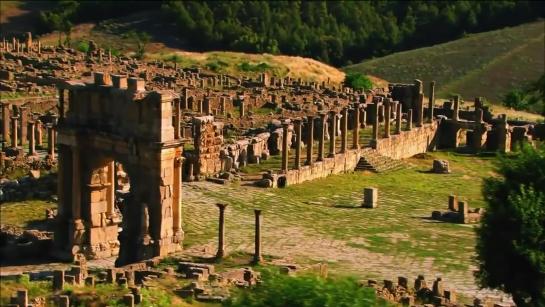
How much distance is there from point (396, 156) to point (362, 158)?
4.63 meters

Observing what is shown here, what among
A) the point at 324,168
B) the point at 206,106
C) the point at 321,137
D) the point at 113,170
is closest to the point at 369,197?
the point at 324,168

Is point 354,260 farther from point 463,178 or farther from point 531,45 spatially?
point 531,45

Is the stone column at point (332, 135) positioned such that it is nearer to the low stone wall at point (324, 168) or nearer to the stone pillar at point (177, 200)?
the low stone wall at point (324, 168)

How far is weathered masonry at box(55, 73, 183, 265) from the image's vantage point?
39125 millimetres

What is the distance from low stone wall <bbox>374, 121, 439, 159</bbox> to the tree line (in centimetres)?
5118

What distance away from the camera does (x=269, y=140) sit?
191ft

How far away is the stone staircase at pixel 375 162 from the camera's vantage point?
58747mm

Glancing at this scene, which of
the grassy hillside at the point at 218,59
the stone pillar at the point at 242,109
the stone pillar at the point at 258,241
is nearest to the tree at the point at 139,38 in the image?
the grassy hillside at the point at 218,59

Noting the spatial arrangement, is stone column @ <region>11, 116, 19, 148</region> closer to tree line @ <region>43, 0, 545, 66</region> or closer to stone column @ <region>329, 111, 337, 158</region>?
stone column @ <region>329, 111, 337, 158</region>

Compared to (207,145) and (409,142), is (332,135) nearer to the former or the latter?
(207,145)

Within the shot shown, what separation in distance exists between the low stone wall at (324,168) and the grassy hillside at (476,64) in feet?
134

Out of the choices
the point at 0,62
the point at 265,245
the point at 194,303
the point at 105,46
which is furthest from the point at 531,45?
the point at 194,303

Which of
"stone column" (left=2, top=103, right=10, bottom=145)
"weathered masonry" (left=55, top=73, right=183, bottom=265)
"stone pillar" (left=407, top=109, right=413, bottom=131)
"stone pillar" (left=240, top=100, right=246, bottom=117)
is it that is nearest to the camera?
"weathered masonry" (left=55, top=73, right=183, bottom=265)

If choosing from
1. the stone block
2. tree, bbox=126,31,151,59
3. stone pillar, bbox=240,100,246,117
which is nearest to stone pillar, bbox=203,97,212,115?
stone pillar, bbox=240,100,246,117
